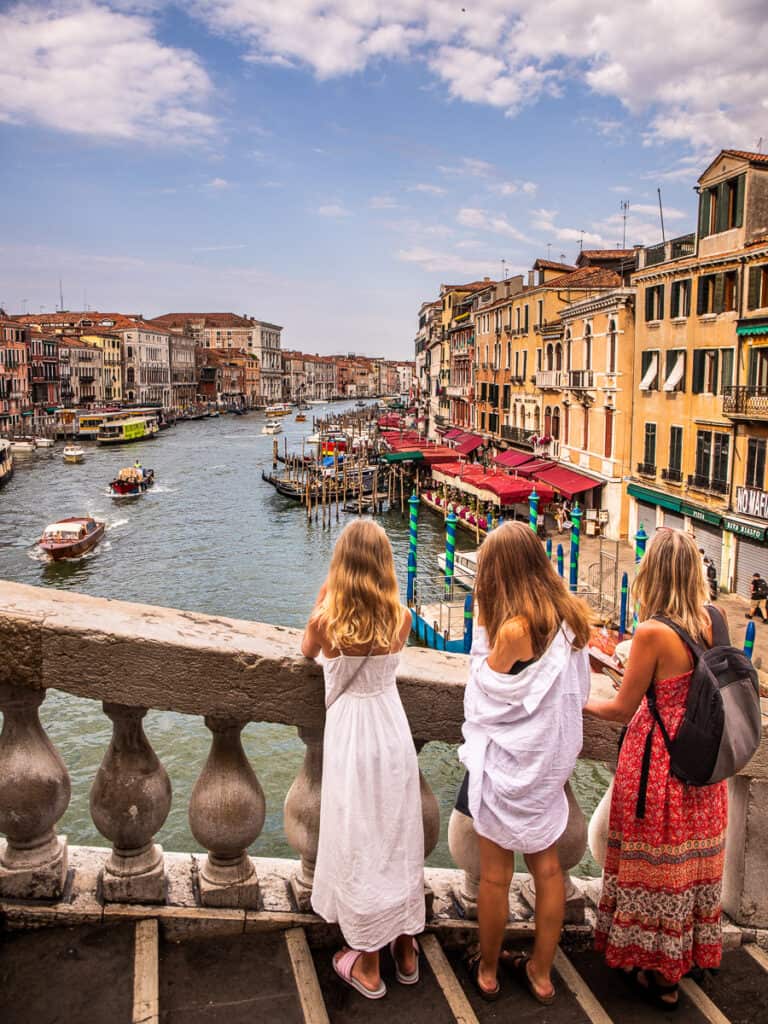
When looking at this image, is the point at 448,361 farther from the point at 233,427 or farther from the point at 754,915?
the point at 754,915

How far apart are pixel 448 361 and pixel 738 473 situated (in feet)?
133

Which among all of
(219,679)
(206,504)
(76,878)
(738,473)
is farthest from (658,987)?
(206,504)

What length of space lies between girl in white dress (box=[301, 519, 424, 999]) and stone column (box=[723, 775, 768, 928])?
913mm

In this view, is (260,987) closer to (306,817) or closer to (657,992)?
(306,817)

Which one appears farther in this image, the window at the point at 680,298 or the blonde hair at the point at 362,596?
the window at the point at 680,298

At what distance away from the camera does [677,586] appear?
7.54 ft

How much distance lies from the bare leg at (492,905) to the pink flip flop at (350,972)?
0.27m

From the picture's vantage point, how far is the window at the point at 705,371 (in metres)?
22.2

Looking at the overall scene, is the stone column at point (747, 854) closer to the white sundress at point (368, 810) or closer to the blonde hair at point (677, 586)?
the blonde hair at point (677, 586)

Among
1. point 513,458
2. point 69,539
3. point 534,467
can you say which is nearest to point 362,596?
point 69,539

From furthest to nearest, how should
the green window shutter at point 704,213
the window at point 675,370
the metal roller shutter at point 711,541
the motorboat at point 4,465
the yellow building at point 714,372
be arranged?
the motorboat at point 4,465 < the window at point 675,370 < the green window shutter at point 704,213 < the metal roller shutter at point 711,541 < the yellow building at point 714,372

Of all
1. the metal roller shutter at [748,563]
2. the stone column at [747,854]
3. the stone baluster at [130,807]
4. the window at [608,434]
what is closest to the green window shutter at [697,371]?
the metal roller shutter at [748,563]

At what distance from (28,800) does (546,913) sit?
136 cm

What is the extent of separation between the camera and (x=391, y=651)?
89.2 inches
